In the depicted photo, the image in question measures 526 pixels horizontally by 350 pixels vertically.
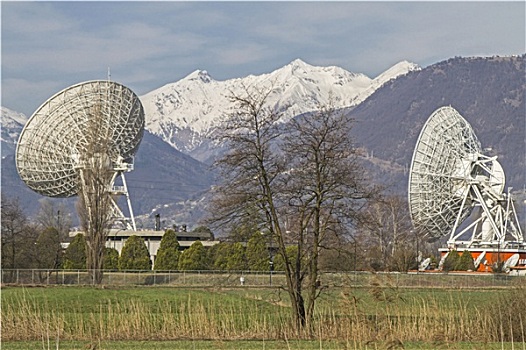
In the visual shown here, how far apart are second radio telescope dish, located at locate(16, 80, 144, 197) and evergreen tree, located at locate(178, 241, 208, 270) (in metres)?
10.4

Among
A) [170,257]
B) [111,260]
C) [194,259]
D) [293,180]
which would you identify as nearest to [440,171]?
[194,259]

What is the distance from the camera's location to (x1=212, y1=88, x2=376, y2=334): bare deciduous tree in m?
30.8

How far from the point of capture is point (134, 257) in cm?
7725

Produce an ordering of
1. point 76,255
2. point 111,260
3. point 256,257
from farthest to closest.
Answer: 1. point 76,255
2. point 111,260
3. point 256,257

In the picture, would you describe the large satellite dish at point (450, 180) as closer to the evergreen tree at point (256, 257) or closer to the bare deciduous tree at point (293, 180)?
the evergreen tree at point (256, 257)

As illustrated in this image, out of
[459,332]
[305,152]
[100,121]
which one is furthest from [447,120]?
[459,332]

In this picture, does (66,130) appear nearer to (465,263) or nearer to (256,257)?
(256,257)

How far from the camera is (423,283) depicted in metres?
66.1

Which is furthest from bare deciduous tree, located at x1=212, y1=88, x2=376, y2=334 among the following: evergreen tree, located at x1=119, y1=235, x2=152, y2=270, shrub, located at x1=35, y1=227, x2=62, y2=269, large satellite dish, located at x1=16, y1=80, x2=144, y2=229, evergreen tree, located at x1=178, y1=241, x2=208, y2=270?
shrub, located at x1=35, y1=227, x2=62, y2=269

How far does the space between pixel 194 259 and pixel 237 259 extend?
4.49 meters

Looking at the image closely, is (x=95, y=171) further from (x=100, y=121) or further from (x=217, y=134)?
(x=217, y=134)

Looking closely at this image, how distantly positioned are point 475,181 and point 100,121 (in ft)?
108

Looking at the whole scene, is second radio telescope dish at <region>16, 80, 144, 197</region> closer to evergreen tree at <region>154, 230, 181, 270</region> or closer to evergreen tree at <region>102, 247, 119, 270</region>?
evergreen tree at <region>102, 247, 119, 270</region>

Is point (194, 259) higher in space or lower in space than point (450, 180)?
lower
